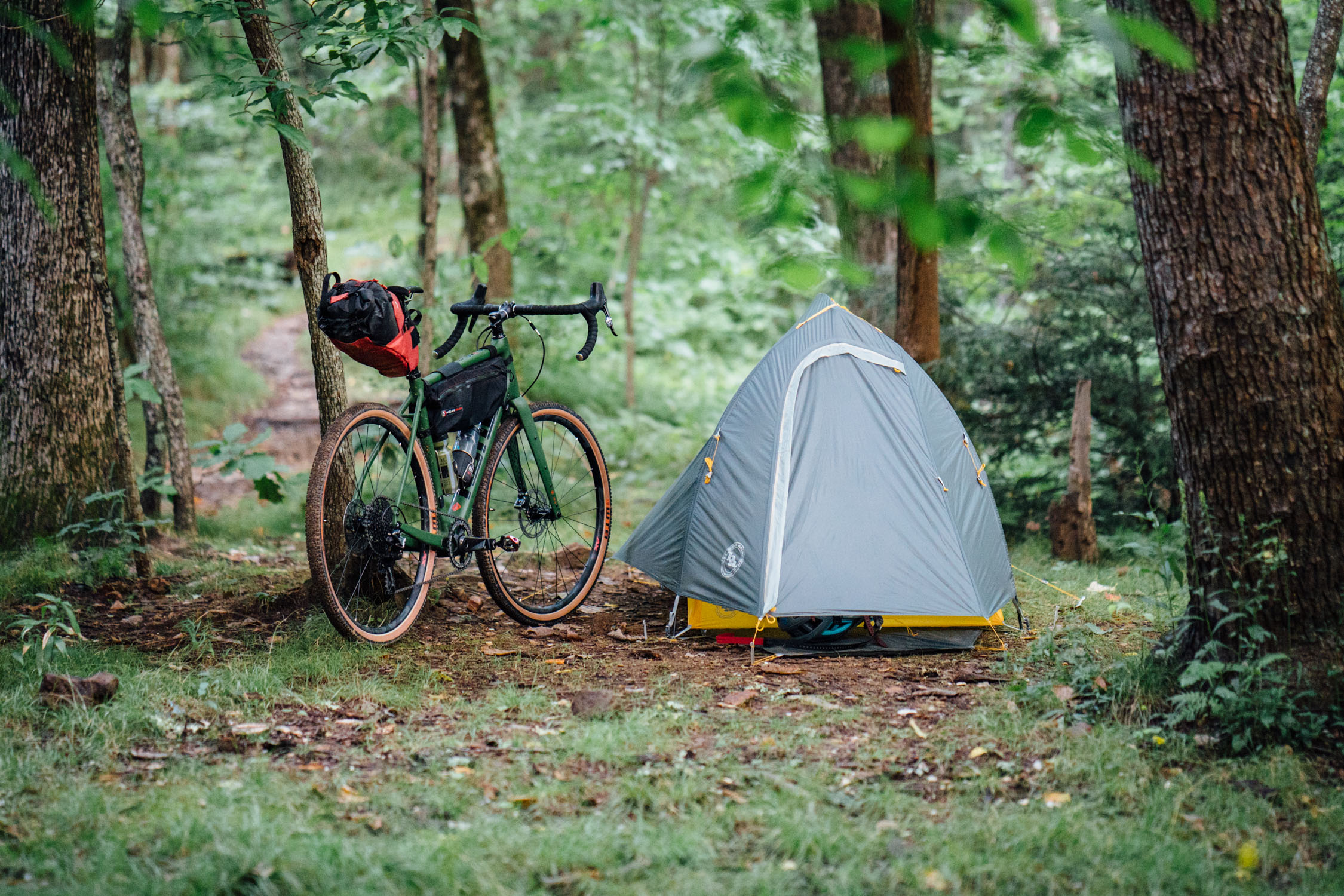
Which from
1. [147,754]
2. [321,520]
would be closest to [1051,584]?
[321,520]

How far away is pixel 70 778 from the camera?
2.62 meters

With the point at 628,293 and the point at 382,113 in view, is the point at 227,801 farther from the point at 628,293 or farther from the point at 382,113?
the point at 382,113

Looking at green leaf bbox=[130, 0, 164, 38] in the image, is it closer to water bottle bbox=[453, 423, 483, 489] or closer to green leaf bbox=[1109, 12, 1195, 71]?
green leaf bbox=[1109, 12, 1195, 71]

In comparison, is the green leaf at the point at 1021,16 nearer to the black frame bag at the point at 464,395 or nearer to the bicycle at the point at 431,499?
the bicycle at the point at 431,499

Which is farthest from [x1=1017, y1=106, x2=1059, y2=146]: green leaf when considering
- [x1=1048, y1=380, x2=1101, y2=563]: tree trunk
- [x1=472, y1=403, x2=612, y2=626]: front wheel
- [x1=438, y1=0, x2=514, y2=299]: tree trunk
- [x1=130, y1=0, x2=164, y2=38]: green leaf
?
[x1=438, y1=0, x2=514, y2=299]: tree trunk

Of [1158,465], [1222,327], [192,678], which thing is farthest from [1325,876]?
[1158,465]

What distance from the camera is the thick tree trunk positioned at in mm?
2814

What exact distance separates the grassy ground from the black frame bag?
0.93 meters

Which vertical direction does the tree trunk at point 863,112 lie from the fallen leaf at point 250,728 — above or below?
above

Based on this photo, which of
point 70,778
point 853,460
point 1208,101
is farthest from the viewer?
point 853,460

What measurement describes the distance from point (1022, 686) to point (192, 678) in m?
2.78

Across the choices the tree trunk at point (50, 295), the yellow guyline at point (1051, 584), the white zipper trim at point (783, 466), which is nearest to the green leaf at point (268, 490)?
the tree trunk at point (50, 295)

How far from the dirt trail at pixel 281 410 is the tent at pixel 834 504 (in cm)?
308

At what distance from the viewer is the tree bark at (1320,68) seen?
3.94m
